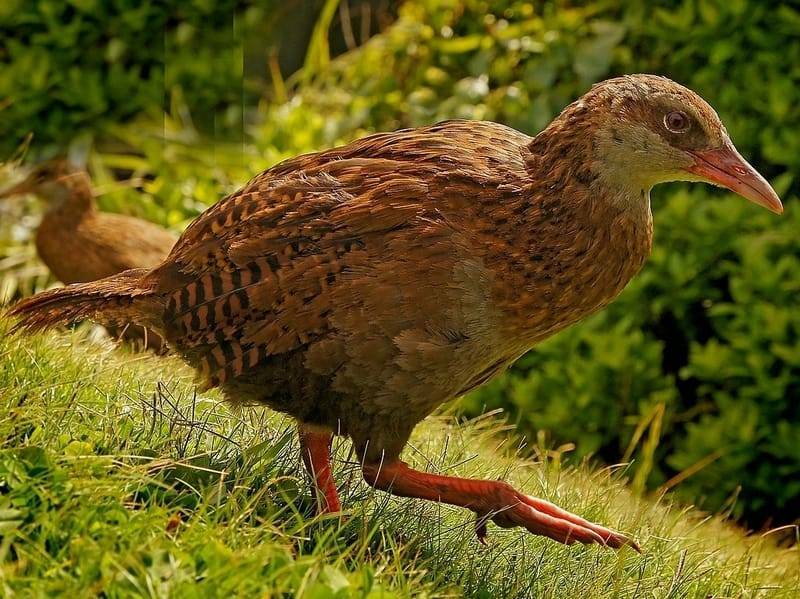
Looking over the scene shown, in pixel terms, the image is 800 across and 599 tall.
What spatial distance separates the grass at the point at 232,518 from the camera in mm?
2518

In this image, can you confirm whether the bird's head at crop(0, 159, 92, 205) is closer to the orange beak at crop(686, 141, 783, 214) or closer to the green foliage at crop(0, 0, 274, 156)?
the green foliage at crop(0, 0, 274, 156)

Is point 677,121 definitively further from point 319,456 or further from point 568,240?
point 319,456

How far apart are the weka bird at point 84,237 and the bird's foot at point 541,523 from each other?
2339mm

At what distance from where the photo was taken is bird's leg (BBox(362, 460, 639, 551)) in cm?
302

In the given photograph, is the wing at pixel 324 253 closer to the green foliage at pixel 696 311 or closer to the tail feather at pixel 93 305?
the tail feather at pixel 93 305

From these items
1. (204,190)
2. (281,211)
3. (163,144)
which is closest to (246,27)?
(163,144)

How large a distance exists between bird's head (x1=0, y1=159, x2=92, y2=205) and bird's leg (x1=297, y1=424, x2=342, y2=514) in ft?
8.66

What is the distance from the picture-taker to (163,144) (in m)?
6.98

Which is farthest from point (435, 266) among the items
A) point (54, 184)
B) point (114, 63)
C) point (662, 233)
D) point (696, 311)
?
point (114, 63)

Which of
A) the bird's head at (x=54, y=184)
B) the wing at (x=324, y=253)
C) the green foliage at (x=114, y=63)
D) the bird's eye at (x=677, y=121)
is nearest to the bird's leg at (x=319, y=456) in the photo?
the wing at (x=324, y=253)

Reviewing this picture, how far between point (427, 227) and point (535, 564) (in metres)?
0.90

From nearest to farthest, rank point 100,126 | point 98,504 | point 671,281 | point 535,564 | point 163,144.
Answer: point 98,504 < point 535,564 < point 671,281 < point 163,144 < point 100,126

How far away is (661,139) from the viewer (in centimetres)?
303

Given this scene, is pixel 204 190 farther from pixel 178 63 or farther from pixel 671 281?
pixel 671 281
